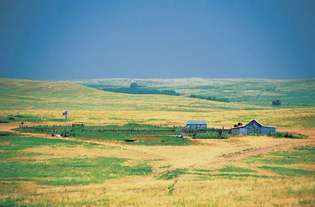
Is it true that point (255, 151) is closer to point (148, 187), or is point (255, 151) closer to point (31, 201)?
point (148, 187)

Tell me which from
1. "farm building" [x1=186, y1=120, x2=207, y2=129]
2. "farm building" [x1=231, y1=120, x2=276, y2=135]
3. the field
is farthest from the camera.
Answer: "farm building" [x1=186, y1=120, x2=207, y2=129]

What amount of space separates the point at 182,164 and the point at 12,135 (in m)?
27.8

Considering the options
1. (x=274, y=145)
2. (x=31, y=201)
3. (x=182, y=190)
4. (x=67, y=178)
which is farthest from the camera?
(x=274, y=145)

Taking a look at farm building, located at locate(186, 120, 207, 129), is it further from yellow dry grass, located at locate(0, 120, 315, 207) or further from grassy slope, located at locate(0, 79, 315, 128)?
yellow dry grass, located at locate(0, 120, 315, 207)

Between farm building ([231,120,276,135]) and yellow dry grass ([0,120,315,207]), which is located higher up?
farm building ([231,120,276,135])

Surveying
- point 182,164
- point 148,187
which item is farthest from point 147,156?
point 148,187

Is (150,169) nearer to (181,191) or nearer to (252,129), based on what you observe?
(181,191)

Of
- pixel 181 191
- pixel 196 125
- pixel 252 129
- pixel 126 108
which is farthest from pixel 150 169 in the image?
pixel 126 108

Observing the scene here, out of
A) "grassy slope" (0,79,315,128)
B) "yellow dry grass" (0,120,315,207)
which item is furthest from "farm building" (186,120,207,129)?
"yellow dry grass" (0,120,315,207)

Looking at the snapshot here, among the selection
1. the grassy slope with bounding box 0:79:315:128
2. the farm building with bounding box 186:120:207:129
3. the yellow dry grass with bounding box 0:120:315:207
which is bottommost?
the yellow dry grass with bounding box 0:120:315:207

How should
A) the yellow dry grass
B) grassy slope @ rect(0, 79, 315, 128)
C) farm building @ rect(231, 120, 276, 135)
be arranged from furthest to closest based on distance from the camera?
grassy slope @ rect(0, 79, 315, 128)
farm building @ rect(231, 120, 276, 135)
the yellow dry grass

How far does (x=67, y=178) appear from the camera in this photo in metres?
36.2

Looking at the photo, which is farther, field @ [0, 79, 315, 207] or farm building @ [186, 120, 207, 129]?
farm building @ [186, 120, 207, 129]

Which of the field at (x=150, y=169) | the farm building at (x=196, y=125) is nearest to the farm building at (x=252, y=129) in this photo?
the field at (x=150, y=169)
